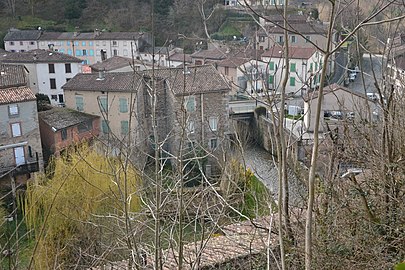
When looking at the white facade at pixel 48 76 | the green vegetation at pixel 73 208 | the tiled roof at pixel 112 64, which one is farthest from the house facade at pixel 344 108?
the white facade at pixel 48 76

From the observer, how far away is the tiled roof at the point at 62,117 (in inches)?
665

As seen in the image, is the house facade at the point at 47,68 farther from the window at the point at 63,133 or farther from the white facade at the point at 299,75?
the white facade at the point at 299,75

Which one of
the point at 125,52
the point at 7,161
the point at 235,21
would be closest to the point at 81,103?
the point at 7,161

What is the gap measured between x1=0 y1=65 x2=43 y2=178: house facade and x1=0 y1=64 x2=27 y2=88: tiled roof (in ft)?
2.79

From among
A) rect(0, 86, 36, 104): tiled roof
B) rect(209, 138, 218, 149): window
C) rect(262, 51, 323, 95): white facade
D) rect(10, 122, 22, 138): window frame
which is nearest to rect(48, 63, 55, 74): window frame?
rect(0, 86, 36, 104): tiled roof

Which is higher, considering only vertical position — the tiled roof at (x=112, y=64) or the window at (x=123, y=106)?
the tiled roof at (x=112, y=64)

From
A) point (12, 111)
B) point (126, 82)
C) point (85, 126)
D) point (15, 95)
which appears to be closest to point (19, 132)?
point (12, 111)

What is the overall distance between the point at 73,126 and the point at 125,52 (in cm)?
1714

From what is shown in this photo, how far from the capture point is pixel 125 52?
109 ft

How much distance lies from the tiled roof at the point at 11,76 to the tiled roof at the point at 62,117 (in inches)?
55.8

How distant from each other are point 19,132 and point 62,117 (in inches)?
81.4

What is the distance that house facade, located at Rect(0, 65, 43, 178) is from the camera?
1546 cm

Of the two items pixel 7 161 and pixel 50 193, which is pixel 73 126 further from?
pixel 50 193

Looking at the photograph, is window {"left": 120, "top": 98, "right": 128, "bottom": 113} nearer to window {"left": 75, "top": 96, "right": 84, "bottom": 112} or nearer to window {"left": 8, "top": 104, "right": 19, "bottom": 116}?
window {"left": 75, "top": 96, "right": 84, "bottom": 112}
